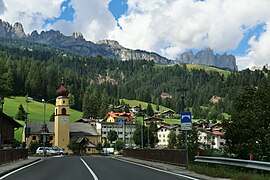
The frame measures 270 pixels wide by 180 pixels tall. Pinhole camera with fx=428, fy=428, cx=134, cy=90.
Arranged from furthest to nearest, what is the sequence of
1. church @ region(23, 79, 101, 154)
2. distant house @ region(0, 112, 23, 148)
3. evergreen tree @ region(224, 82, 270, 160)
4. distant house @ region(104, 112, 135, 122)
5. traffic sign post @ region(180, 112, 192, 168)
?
1. distant house @ region(104, 112, 135, 122)
2. church @ region(23, 79, 101, 154)
3. distant house @ region(0, 112, 23, 148)
4. evergreen tree @ region(224, 82, 270, 160)
5. traffic sign post @ region(180, 112, 192, 168)

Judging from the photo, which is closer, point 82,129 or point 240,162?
point 240,162

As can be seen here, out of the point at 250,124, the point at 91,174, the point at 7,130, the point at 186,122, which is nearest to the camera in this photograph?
the point at 91,174

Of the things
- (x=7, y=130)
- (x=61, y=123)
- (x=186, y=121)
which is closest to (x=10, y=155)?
(x=186, y=121)

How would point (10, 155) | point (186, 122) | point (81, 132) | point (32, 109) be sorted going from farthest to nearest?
point (32, 109), point (81, 132), point (10, 155), point (186, 122)

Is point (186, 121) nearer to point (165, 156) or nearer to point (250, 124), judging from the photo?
point (165, 156)

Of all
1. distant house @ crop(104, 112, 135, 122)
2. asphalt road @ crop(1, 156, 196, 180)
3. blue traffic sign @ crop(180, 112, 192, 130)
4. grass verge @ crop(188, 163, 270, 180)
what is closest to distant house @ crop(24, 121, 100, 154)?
distant house @ crop(104, 112, 135, 122)

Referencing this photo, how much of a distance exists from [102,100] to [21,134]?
3223 inches

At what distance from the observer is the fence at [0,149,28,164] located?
107ft

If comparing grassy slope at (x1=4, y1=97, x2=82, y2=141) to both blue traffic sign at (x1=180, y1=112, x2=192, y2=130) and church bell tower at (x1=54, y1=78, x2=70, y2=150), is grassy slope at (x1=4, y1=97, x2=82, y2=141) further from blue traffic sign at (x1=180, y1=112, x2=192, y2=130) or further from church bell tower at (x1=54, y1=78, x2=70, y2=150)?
blue traffic sign at (x1=180, y1=112, x2=192, y2=130)

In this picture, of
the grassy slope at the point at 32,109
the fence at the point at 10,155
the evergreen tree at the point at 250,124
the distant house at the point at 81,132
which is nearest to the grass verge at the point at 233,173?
the evergreen tree at the point at 250,124

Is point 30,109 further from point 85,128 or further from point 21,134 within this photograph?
point 21,134

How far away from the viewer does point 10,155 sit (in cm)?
3666

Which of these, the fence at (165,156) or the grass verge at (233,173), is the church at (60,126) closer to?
the fence at (165,156)

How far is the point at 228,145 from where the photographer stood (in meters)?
39.1
